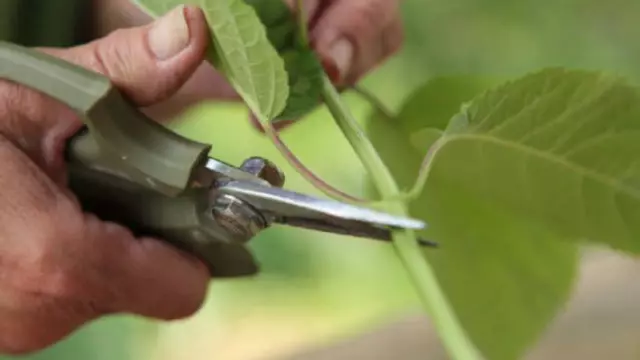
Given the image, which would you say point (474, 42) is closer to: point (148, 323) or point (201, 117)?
point (201, 117)

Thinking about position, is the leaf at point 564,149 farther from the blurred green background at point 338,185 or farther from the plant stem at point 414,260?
the blurred green background at point 338,185

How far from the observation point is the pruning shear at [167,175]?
8.7 inches

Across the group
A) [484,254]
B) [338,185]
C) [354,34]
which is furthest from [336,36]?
[338,185]

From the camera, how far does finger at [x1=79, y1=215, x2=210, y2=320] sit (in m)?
0.26

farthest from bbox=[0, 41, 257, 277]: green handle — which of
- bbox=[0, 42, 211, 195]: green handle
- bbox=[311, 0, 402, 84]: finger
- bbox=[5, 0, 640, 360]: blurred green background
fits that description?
bbox=[5, 0, 640, 360]: blurred green background

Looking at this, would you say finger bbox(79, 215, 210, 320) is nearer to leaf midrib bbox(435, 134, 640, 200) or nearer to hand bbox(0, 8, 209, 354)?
hand bbox(0, 8, 209, 354)

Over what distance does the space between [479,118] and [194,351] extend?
400 mm

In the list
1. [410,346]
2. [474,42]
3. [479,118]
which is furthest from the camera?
[474,42]

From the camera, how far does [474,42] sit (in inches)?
25.9

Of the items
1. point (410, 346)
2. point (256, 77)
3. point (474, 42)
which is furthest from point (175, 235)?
point (474, 42)

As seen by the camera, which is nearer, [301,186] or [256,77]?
[256,77]

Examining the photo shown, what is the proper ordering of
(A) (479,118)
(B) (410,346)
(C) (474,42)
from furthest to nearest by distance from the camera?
(C) (474,42), (B) (410,346), (A) (479,118)

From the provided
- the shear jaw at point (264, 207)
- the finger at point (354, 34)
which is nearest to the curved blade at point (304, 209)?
the shear jaw at point (264, 207)

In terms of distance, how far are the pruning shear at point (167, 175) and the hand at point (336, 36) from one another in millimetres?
91
